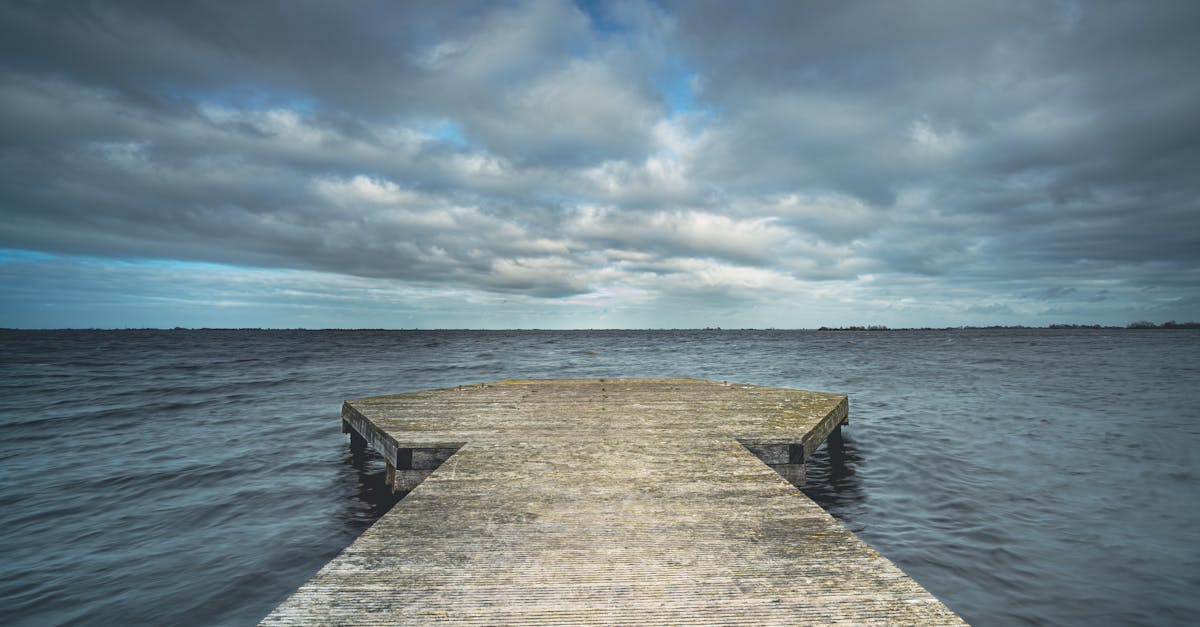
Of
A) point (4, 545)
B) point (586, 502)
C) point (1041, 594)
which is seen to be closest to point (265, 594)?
point (586, 502)

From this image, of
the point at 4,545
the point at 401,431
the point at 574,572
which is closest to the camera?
the point at 574,572

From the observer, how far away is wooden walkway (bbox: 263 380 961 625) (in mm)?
2447

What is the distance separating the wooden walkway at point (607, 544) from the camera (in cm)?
245

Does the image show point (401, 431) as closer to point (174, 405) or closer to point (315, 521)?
point (315, 521)

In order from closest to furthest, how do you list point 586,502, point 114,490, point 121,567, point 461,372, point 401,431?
point 586,502, point 121,567, point 401,431, point 114,490, point 461,372

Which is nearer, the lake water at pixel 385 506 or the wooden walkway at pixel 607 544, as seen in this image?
the wooden walkway at pixel 607 544

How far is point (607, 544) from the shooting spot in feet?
10.6

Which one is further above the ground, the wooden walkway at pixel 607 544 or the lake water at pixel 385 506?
the wooden walkway at pixel 607 544

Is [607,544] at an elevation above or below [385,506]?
above

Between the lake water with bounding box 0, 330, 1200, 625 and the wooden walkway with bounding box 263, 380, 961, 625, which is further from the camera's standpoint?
the lake water with bounding box 0, 330, 1200, 625

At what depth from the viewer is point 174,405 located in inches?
695

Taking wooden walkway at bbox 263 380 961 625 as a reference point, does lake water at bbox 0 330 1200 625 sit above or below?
below

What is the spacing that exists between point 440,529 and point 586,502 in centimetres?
111

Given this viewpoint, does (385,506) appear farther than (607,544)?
Yes
